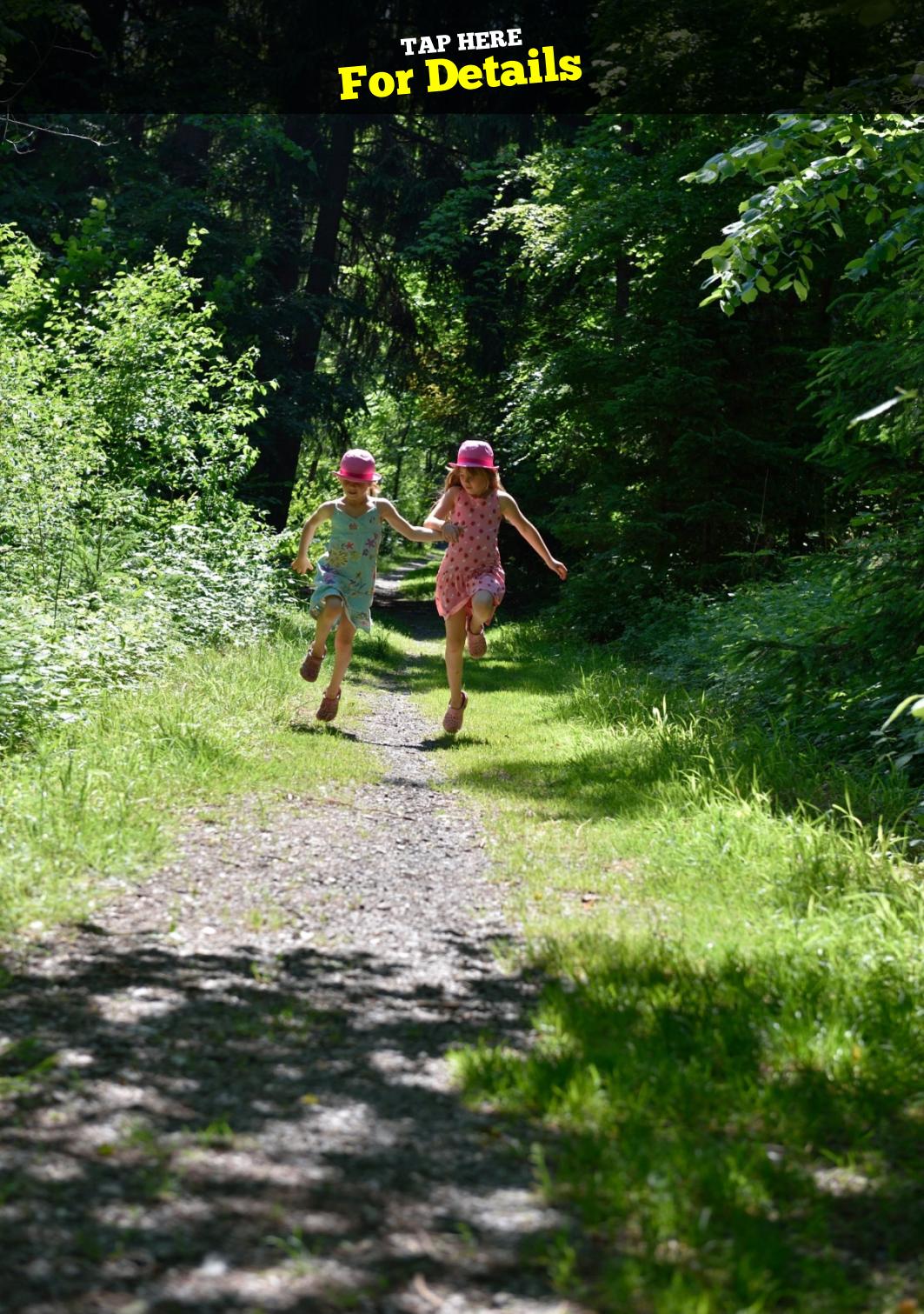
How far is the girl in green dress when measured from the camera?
33.0 feet

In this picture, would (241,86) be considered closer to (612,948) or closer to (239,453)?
(239,453)

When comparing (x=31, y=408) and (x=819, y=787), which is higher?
(x=31, y=408)

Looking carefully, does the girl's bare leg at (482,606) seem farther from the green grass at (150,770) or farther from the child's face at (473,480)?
the green grass at (150,770)

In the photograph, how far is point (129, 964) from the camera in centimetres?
442

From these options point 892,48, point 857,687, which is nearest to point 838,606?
point 857,687

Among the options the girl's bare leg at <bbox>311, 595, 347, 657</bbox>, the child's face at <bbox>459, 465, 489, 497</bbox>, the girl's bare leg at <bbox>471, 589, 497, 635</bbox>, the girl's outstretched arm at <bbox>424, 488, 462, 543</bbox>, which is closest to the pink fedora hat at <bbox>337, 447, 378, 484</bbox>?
the girl's outstretched arm at <bbox>424, 488, 462, 543</bbox>

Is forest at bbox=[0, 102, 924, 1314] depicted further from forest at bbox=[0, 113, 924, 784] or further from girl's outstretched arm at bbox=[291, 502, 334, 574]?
girl's outstretched arm at bbox=[291, 502, 334, 574]

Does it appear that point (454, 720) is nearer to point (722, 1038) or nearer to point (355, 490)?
point (355, 490)

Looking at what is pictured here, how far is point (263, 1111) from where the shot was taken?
328cm

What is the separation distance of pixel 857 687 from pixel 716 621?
610 cm

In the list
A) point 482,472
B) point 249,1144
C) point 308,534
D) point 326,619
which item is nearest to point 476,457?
point 482,472

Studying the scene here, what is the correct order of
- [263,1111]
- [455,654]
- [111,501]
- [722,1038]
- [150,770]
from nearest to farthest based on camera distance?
[263,1111] < [722,1038] < [150,770] < [455,654] < [111,501]

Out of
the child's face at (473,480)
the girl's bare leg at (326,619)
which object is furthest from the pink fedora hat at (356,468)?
the girl's bare leg at (326,619)

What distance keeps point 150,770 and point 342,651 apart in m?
3.12
